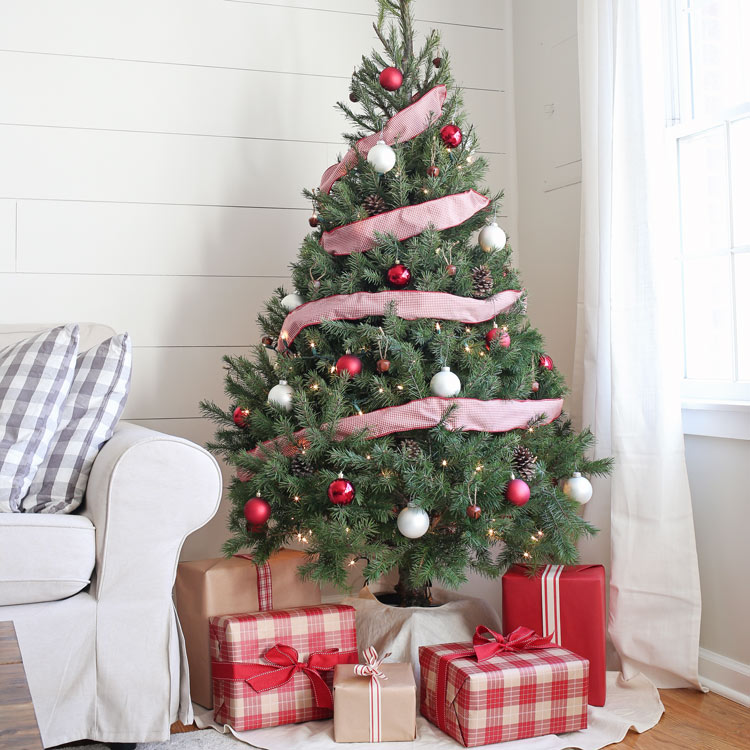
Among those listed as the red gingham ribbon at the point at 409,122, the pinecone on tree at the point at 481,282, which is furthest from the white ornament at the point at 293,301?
the pinecone on tree at the point at 481,282

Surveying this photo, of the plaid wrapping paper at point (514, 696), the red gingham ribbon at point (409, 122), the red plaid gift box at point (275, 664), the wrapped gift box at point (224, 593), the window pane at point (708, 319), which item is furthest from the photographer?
the window pane at point (708, 319)

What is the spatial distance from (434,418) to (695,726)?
878 mm

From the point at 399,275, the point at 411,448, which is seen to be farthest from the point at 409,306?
the point at 411,448

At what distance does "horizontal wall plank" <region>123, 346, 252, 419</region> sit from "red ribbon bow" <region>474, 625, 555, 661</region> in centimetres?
122

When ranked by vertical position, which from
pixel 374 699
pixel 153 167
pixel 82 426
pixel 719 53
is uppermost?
pixel 719 53

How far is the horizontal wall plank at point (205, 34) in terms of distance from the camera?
254 cm

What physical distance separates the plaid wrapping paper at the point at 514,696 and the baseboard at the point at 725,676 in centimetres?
44

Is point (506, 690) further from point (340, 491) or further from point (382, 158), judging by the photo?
point (382, 158)

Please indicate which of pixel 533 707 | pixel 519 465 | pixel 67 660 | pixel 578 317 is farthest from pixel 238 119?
pixel 533 707

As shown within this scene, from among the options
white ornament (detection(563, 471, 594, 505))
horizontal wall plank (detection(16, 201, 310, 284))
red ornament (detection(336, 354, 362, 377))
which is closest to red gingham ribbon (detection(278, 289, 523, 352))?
red ornament (detection(336, 354, 362, 377))

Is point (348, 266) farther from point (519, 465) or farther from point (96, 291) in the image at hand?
point (96, 291)

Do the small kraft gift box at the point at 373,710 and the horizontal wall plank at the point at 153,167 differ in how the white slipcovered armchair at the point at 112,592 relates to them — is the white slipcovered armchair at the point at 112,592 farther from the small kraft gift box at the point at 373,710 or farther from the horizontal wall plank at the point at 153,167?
the horizontal wall plank at the point at 153,167

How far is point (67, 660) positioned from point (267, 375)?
0.82m

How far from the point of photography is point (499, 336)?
6.35 ft
